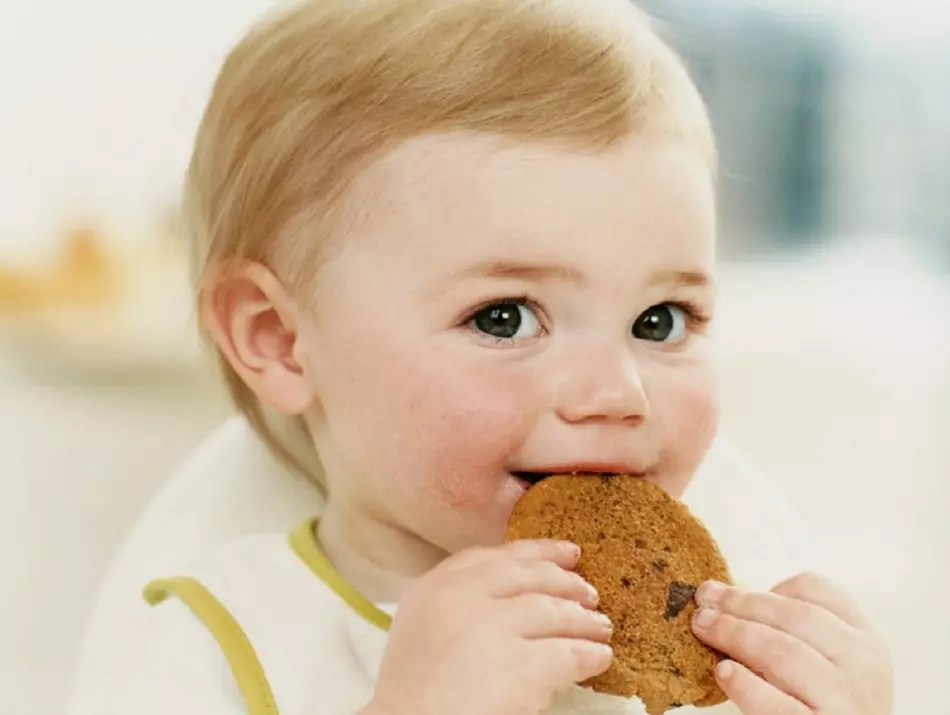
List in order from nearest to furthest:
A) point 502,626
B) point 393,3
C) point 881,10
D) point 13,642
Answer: point 502,626, point 393,3, point 13,642, point 881,10

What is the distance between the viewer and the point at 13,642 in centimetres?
106

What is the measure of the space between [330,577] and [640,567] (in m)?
0.23

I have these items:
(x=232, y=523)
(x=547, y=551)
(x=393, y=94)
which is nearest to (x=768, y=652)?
(x=547, y=551)

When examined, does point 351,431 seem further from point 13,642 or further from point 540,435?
point 13,642

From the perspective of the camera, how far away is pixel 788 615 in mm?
578

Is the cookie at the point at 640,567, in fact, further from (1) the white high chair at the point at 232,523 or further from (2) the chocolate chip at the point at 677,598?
(1) the white high chair at the point at 232,523

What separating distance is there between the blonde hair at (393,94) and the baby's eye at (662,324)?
94 mm

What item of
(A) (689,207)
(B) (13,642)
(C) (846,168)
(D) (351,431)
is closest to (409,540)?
(D) (351,431)

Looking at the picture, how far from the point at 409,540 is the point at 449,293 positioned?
19 cm

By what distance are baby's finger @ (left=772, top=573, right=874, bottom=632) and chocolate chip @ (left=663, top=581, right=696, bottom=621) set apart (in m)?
0.07

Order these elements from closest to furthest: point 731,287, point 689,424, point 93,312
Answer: point 689,424 → point 93,312 → point 731,287

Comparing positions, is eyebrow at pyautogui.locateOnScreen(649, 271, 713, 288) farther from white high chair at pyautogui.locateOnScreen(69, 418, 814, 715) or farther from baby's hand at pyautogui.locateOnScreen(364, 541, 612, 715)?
white high chair at pyautogui.locateOnScreen(69, 418, 814, 715)

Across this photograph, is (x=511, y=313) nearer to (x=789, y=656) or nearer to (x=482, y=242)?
(x=482, y=242)

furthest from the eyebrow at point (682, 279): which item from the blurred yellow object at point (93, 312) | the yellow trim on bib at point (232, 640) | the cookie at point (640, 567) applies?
the blurred yellow object at point (93, 312)
